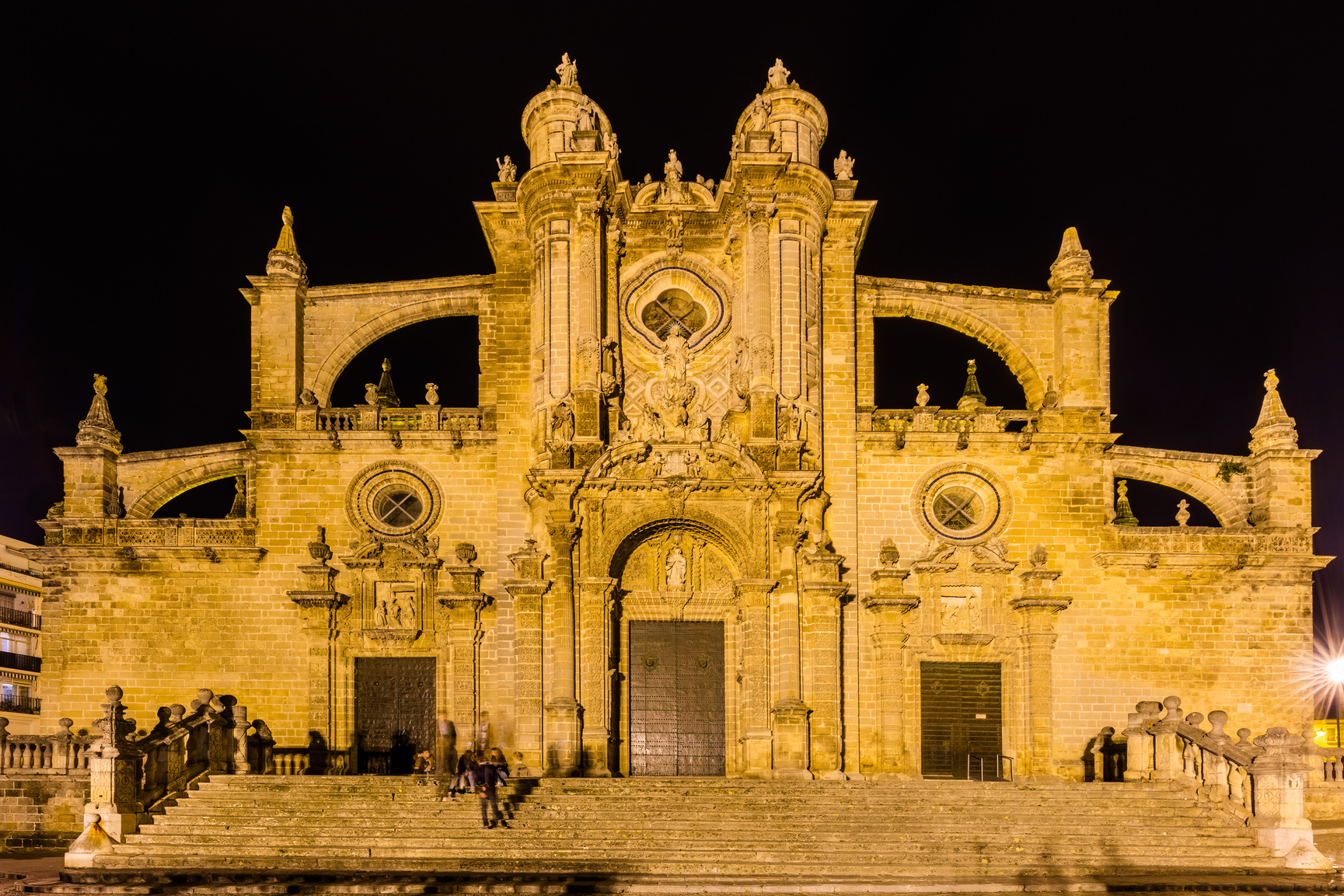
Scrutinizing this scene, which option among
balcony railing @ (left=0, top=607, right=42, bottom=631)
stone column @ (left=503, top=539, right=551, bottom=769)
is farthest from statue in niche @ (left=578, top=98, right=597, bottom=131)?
balcony railing @ (left=0, top=607, right=42, bottom=631)

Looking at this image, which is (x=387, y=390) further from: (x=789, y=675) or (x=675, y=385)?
(x=789, y=675)

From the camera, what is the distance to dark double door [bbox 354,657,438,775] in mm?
25062

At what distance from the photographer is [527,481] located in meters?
25.6

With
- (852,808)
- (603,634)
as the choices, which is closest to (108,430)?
(603,634)

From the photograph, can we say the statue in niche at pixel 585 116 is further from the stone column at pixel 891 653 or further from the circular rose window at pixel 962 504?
the stone column at pixel 891 653

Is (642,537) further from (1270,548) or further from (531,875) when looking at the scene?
(1270,548)

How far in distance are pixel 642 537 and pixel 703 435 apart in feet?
8.42

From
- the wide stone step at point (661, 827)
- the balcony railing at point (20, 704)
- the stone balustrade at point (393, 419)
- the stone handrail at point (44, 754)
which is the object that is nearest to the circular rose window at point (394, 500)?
the stone balustrade at point (393, 419)

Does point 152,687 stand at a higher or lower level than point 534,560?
lower

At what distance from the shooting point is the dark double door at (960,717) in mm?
25109

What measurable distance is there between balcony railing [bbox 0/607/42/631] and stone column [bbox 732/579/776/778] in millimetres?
39243

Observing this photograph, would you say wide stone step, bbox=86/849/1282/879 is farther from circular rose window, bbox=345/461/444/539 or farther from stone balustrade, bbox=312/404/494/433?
stone balustrade, bbox=312/404/494/433

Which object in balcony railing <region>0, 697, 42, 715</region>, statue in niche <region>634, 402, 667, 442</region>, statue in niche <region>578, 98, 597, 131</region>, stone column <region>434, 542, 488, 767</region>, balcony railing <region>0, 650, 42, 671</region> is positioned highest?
statue in niche <region>578, 98, 597, 131</region>

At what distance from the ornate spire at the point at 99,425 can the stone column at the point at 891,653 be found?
17.0 metres
